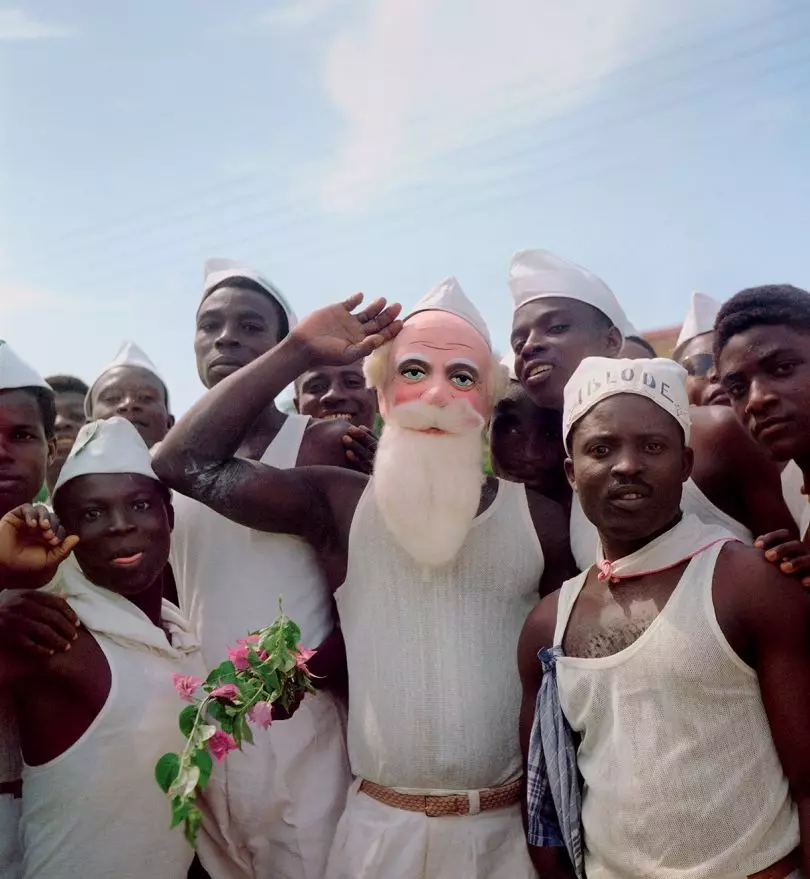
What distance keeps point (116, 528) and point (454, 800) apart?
1488 mm

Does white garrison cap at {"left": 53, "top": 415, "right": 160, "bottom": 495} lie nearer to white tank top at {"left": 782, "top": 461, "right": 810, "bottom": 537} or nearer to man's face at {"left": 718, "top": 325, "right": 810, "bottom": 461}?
man's face at {"left": 718, "top": 325, "right": 810, "bottom": 461}

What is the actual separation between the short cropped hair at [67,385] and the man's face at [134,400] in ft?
1.68

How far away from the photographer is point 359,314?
344 cm

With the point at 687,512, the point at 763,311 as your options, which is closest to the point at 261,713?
the point at 687,512

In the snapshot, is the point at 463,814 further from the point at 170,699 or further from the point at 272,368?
the point at 272,368

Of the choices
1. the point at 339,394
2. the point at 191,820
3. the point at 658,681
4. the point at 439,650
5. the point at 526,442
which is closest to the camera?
the point at 191,820

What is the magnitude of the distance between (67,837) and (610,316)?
3.03 m

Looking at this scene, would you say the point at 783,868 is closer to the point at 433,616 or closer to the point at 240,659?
the point at 433,616

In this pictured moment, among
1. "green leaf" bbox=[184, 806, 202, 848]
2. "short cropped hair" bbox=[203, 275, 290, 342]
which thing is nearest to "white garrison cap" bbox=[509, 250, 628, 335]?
"short cropped hair" bbox=[203, 275, 290, 342]

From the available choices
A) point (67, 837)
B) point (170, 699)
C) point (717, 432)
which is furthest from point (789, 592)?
point (67, 837)

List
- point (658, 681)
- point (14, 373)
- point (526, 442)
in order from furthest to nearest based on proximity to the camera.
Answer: point (526, 442)
point (14, 373)
point (658, 681)

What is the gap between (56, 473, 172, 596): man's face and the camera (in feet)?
10.3

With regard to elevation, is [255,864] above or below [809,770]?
below

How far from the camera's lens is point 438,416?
326 centimetres
